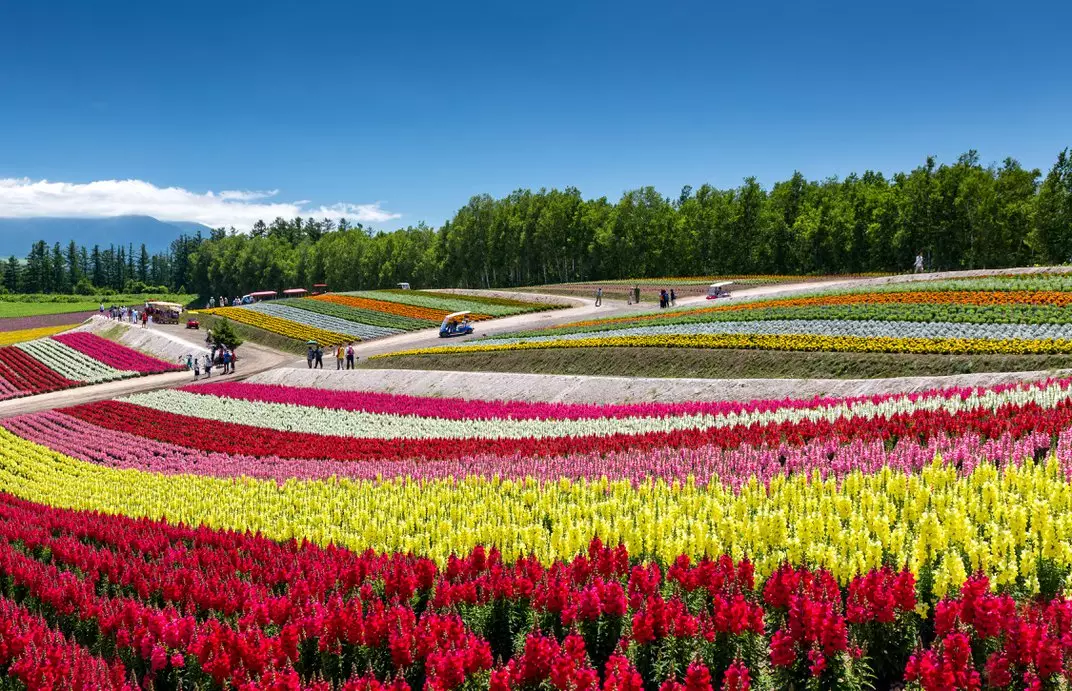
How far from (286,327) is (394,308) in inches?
391

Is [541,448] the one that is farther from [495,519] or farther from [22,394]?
[22,394]

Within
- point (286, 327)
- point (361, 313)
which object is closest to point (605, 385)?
point (286, 327)

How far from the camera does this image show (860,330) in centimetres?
2942

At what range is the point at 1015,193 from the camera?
74.3 m

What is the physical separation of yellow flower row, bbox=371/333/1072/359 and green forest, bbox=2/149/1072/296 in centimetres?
4785

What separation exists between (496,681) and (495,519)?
5.10m

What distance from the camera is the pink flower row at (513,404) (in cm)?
1642

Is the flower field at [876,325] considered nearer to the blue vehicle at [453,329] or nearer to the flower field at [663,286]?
the blue vehicle at [453,329]

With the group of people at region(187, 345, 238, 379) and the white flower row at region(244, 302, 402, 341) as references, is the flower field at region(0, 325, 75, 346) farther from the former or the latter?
the group of people at region(187, 345, 238, 379)

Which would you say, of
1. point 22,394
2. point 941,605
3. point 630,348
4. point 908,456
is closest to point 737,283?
point 630,348

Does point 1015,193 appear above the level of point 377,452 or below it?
above

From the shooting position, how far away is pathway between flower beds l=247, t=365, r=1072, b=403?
64.2 ft

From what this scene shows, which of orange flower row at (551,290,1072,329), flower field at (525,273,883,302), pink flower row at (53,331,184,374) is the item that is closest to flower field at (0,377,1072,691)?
orange flower row at (551,290,1072,329)

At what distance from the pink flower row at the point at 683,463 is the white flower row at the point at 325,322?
36.0 metres
